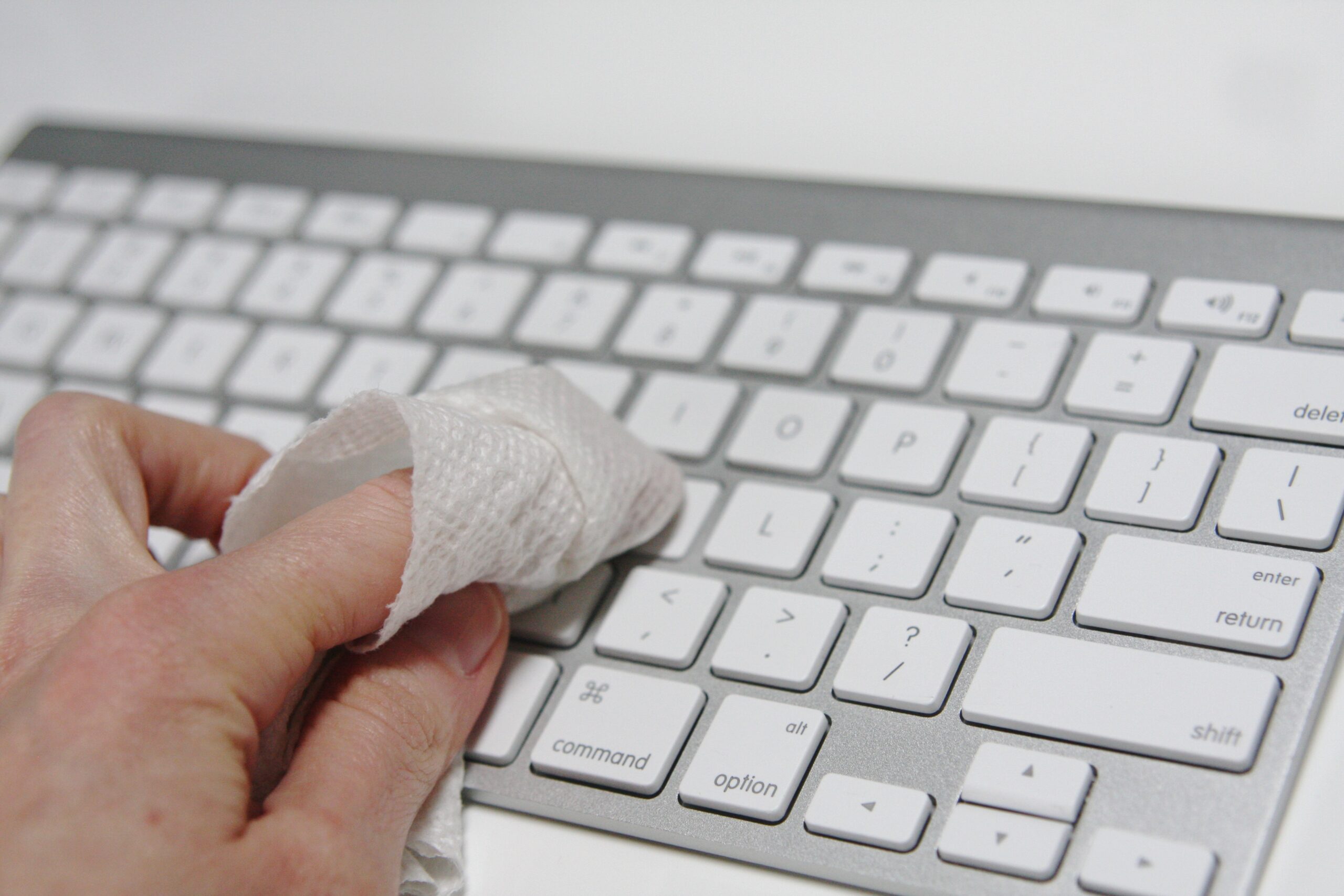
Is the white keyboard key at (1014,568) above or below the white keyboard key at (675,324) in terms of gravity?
below

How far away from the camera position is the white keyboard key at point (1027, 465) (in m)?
0.43

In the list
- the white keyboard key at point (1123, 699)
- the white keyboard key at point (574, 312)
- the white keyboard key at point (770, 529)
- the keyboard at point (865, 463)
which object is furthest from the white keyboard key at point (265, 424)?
the white keyboard key at point (1123, 699)

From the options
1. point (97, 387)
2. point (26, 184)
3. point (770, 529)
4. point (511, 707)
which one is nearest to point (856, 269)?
point (770, 529)

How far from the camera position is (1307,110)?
55 cm

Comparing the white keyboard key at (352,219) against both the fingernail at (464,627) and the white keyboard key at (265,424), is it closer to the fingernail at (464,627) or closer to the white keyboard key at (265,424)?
the white keyboard key at (265,424)

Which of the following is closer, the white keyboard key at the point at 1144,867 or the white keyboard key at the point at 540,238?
the white keyboard key at the point at 1144,867

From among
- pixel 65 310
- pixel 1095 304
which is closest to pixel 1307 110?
pixel 1095 304

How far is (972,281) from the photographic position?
52 cm

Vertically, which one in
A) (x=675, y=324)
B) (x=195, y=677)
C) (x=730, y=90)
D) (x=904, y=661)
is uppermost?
(x=730, y=90)

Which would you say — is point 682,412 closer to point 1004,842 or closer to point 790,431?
Answer: point 790,431

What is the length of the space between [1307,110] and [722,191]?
0.90 feet

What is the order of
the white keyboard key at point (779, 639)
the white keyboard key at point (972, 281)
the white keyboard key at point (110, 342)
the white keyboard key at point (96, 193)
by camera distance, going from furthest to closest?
the white keyboard key at point (96, 193) < the white keyboard key at point (110, 342) < the white keyboard key at point (972, 281) < the white keyboard key at point (779, 639)

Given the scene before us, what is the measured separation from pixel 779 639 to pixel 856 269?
0.21m

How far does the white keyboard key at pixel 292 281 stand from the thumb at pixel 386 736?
10.5 inches
